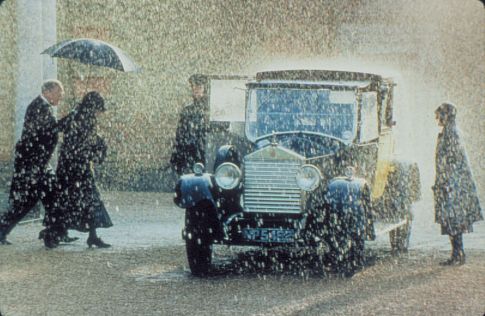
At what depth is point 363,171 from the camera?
980 cm

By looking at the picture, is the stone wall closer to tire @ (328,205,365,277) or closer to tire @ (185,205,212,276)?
tire @ (185,205,212,276)

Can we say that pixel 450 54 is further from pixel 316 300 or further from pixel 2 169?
pixel 316 300

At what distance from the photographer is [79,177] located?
35.7 feet

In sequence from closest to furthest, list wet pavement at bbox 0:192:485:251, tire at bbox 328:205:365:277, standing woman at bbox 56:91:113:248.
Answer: tire at bbox 328:205:365:277
standing woman at bbox 56:91:113:248
wet pavement at bbox 0:192:485:251

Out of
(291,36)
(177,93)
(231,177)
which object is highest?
(291,36)

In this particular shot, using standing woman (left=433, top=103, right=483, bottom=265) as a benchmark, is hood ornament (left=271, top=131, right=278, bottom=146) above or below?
above

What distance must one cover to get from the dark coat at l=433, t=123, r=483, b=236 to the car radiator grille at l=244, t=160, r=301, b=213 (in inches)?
67.4

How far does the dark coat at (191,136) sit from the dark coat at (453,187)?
2.99 meters

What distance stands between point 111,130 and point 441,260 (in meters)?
9.49

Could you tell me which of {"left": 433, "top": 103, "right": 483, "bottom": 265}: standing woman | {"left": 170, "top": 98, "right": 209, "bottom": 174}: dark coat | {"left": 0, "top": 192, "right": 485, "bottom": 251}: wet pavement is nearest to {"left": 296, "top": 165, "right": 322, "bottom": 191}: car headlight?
{"left": 433, "top": 103, "right": 483, "bottom": 265}: standing woman

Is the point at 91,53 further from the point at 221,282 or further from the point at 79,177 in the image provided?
the point at 221,282

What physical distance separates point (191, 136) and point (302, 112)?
6.50 ft

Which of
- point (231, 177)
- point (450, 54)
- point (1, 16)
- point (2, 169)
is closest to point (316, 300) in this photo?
point (231, 177)

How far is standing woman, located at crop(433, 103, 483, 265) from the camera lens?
9.77 meters
